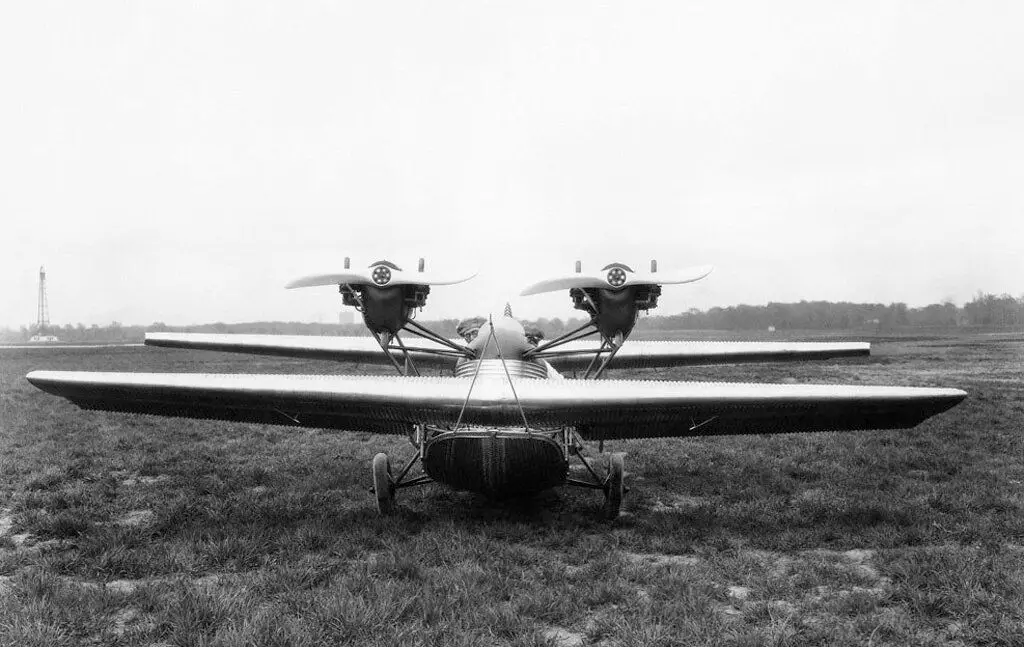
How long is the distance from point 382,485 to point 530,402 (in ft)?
6.87

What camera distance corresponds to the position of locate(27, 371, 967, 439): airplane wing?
591 centimetres

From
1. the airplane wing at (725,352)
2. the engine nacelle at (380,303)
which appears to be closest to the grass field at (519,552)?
the airplane wing at (725,352)

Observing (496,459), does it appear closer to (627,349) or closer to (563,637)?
(563,637)

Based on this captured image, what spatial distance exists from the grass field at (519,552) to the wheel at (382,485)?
20 cm

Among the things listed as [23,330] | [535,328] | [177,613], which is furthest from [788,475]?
[23,330]

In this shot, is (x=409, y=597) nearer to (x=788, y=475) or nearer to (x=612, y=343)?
(x=612, y=343)

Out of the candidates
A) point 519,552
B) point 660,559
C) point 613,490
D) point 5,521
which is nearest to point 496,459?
point 519,552

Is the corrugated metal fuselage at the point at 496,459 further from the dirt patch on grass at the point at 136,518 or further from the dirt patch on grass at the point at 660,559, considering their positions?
the dirt patch on grass at the point at 136,518

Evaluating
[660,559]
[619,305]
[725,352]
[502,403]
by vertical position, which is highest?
[619,305]

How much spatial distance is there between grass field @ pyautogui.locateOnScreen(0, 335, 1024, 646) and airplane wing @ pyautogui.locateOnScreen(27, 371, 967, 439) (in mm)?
1050

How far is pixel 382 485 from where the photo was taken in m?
6.77

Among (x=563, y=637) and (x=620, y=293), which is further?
(x=620, y=293)

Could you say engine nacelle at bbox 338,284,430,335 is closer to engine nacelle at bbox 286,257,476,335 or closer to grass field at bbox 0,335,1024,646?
engine nacelle at bbox 286,257,476,335

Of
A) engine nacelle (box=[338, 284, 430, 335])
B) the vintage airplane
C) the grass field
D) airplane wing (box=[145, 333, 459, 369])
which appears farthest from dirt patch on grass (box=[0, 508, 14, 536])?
engine nacelle (box=[338, 284, 430, 335])
